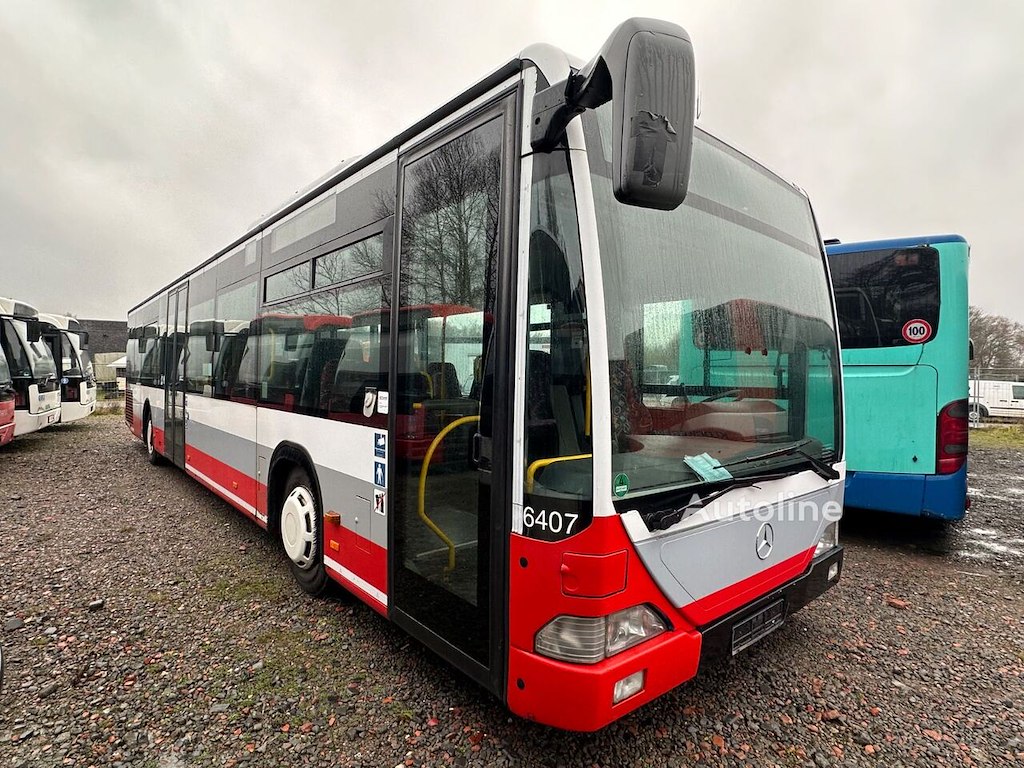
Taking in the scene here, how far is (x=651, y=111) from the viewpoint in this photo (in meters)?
1.65

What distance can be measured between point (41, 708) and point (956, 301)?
6.84 meters

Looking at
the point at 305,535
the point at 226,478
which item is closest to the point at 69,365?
the point at 226,478

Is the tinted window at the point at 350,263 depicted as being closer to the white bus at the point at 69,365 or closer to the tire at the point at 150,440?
the tire at the point at 150,440

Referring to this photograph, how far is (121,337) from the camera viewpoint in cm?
4503

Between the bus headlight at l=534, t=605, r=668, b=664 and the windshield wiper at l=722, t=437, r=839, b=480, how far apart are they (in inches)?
34.2

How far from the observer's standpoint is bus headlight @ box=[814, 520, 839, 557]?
3.00 m

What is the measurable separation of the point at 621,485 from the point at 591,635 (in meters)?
0.53

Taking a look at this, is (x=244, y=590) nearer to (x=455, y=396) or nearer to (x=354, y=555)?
(x=354, y=555)

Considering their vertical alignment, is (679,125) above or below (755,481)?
above

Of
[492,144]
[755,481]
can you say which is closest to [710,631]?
[755,481]

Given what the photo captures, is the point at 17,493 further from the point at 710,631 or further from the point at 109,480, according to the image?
the point at 710,631

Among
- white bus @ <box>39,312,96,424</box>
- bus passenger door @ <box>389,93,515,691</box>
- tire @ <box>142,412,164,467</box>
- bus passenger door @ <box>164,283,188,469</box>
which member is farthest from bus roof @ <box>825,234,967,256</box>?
white bus @ <box>39,312,96,424</box>

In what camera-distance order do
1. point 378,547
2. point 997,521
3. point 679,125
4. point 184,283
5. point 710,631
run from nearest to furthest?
point 679,125 → point 710,631 → point 378,547 → point 997,521 → point 184,283

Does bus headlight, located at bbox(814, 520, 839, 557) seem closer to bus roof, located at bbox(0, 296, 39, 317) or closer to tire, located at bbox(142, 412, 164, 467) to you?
tire, located at bbox(142, 412, 164, 467)
